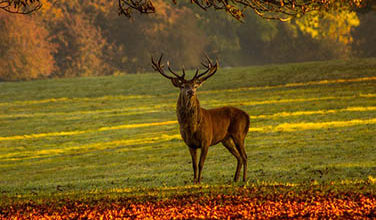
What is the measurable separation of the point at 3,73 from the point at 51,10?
8338mm

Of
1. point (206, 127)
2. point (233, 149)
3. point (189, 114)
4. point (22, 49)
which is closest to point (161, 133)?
point (233, 149)

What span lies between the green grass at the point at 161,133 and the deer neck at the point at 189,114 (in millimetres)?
1708

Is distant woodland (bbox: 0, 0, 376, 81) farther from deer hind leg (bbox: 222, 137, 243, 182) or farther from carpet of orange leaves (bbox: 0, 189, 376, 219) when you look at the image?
carpet of orange leaves (bbox: 0, 189, 376, 219)

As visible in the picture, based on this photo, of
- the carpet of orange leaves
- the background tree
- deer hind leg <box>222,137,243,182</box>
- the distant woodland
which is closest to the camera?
the carpet of orange leaves

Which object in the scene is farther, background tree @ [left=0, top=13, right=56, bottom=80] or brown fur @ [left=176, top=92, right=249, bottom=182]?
background tree @ [left=0, top=13, right=56, bottom=80]

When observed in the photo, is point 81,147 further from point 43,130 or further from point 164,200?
point 164,200

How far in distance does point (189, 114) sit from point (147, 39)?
59315 mm

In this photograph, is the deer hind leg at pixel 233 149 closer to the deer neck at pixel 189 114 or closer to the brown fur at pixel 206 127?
the brown fur at pixel 206 127

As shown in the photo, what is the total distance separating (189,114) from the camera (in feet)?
49.8

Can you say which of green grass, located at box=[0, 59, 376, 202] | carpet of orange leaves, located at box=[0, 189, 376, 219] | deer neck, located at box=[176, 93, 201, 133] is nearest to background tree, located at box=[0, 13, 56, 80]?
green grass, located at box=[0, 59, 376, 202]

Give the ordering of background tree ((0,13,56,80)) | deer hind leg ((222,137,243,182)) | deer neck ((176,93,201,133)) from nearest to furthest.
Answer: deer neck ((176,93,201,133))
deer hind leg ((222,137,243,182))
background tree ((0,13,56,80))

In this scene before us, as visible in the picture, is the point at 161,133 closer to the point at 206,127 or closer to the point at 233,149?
the point at 233,149

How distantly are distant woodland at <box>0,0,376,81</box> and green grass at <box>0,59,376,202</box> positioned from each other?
32.4ft

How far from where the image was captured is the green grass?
63.9ft
